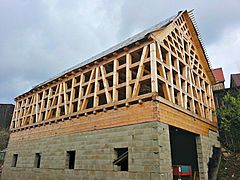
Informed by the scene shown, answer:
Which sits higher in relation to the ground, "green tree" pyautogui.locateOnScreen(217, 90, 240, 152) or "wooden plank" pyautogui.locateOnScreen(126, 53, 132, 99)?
"wooden plank" pyautogui.locateOnScreen(126, 53, 132, 99)

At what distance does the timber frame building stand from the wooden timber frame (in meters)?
0.05

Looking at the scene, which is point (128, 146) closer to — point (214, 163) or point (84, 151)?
point (84, 151)

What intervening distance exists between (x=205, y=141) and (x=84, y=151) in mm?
7457

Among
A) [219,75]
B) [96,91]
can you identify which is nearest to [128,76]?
[96,91]

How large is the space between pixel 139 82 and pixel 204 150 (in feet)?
20.1

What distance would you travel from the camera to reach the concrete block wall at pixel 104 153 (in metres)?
8.68

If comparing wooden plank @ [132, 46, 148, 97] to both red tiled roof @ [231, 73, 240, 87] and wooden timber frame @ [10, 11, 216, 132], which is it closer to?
wooden timber frame @ [10, 11, 216, 132]

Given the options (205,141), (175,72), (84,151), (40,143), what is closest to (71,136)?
(84,151)

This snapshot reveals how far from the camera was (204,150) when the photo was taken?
41.0 feet

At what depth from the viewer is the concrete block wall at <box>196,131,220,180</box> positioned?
11789mm

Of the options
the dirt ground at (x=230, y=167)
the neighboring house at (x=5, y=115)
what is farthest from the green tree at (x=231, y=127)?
the neighboring house at (x=5, y=115)

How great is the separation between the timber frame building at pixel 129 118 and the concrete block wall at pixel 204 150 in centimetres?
6

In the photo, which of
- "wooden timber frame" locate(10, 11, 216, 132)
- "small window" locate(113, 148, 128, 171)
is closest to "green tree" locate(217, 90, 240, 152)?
"wooden timber frame" locate(10, 11, 216, 132)

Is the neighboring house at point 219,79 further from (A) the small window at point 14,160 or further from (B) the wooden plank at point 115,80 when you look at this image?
(A) the small window at point 14,160
